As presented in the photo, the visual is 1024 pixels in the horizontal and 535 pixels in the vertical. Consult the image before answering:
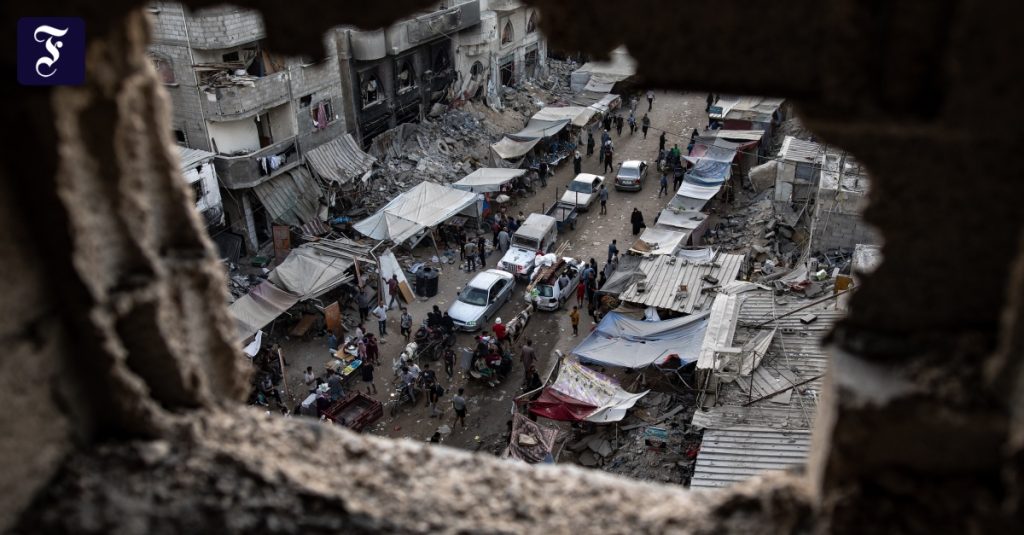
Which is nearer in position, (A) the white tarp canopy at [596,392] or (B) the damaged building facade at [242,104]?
(A) the white tarp canopy at [596,392]

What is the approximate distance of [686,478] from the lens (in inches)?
523

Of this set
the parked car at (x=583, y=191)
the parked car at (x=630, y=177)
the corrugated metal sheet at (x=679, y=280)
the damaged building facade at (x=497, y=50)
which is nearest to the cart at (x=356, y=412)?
the corrugated metal sheet at (x=679, y=280)

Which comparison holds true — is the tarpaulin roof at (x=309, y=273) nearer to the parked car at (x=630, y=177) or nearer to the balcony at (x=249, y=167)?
the balcony at (x=249, y=167)

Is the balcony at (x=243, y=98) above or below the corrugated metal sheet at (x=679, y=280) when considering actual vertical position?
above

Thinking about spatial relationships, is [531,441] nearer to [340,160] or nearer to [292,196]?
[292,196]

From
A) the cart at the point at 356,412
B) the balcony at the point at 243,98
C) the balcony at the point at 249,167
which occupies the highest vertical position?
the balcony at the point at 243,98

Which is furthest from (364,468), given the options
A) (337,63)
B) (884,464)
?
(337,63)

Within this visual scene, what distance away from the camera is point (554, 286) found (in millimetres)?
21172

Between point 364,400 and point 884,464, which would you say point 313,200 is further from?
point 884,464

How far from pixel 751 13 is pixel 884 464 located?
91.0 inches

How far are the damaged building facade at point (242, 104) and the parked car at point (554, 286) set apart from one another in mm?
8441

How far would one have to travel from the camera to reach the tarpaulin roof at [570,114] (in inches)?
1280

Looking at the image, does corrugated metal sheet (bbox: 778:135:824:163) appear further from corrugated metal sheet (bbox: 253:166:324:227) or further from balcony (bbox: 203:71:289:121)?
balcony (bbox: 203:71:289:121)

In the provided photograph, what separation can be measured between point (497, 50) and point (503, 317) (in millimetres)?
Answer: 19040
